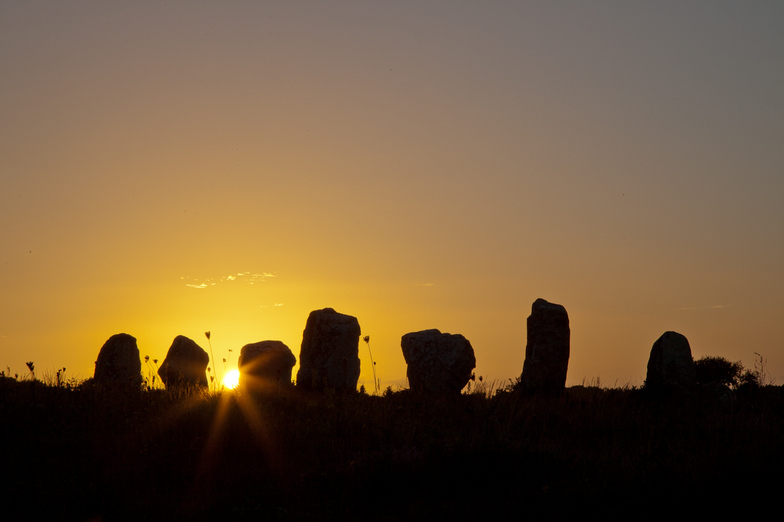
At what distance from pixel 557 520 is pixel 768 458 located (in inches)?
136

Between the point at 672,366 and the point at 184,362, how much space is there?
554 inches

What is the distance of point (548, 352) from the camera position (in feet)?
63.9

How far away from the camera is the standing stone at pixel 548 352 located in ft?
63.6

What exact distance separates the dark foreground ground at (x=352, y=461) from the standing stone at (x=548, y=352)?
4.34m

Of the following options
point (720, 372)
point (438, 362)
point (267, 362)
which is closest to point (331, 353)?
point (267, 362)

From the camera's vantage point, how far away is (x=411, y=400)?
681 inches

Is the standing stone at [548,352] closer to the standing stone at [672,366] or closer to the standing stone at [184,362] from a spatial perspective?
the standing stone at [672,366]

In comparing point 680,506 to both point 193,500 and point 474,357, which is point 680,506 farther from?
point 474,357

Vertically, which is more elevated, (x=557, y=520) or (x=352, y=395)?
(x=352, y=395)

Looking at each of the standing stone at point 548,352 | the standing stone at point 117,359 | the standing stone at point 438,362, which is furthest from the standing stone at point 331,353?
the standing stone at point 117,359

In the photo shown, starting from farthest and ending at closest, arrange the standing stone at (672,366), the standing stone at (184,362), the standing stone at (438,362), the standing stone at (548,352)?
the standing stone at (184,362)
the standing stone at (438,362)
the standing stone at (548,352)
the standing stone at (672,366)

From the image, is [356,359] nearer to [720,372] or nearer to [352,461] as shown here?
[352,461]

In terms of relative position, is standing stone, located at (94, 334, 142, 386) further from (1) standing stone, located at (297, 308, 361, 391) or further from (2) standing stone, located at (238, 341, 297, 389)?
(1) standing stone, located at (297, 308, 361, 391)

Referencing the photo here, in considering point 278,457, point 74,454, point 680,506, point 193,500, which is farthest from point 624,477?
point 74,454
